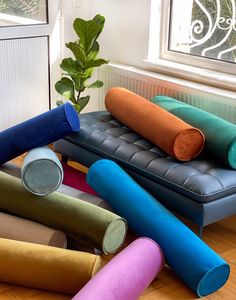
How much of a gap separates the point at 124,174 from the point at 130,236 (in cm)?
37

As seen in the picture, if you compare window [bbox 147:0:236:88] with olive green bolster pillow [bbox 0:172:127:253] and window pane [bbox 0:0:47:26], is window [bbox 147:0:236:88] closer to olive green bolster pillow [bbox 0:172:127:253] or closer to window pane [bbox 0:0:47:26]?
window pane [bbox 0:0:47:26]

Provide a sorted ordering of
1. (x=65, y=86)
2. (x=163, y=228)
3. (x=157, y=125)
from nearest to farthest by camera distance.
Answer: (x=163, y=228), (x=157, y=125), (x=65, y=86)

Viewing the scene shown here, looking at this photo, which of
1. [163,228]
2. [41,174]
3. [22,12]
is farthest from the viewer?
[22,12]

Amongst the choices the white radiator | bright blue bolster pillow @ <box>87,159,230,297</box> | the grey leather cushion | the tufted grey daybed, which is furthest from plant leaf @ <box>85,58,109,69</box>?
bright blue bolster pillow @ <box>87,159,230,297</box>

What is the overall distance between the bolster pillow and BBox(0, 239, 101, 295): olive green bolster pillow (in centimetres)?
36

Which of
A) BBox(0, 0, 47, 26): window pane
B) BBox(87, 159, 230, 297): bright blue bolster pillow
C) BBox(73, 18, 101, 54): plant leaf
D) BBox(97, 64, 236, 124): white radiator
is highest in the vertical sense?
BBox(0, 0, 47, 26): window pane

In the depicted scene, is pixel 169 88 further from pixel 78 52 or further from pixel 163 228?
pixel 163 228

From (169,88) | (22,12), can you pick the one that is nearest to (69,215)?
(169,88)

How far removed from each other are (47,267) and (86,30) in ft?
6.73

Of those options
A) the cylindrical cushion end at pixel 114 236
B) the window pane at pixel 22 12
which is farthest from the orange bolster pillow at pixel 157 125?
the window pane at pixel 22 12

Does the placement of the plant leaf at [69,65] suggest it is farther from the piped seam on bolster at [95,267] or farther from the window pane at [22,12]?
the piped seam on bolster at [95,267]

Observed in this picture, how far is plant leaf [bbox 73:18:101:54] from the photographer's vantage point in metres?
3.85

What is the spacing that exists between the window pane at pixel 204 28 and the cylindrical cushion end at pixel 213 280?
1.66 metres

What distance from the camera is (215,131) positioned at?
294cm
